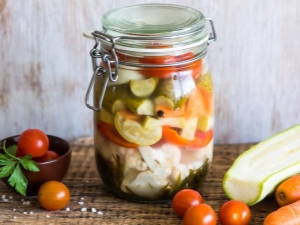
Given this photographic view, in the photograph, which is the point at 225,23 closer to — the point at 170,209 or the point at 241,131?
the point at 241,131

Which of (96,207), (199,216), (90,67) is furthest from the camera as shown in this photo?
(90,67)

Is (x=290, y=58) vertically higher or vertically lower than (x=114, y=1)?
lower

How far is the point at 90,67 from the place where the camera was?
131 cm

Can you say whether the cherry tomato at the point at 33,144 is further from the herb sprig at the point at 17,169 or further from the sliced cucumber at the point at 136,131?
the sliced cucumber at the point at 136,131

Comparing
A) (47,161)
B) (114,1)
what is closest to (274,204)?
(47,161)

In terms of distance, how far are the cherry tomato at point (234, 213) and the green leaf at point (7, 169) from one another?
1.22 ft

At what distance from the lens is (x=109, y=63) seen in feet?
3.30

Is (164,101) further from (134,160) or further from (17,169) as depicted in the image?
(17,169)

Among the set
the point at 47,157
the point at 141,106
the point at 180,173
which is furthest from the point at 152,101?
the point at 47,157

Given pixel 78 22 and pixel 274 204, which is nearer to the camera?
pixel 274 204

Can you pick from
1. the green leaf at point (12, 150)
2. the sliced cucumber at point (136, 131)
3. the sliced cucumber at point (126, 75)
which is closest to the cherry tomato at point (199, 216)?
the sliced cucumber at point (136, 131)

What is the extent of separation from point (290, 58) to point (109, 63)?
49 cm

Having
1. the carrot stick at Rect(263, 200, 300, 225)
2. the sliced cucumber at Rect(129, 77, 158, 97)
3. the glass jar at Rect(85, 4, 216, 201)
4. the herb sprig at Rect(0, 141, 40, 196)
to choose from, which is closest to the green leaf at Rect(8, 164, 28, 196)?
the herb sprig at Rect(0, 141, 40, 196)

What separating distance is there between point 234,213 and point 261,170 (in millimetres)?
113
